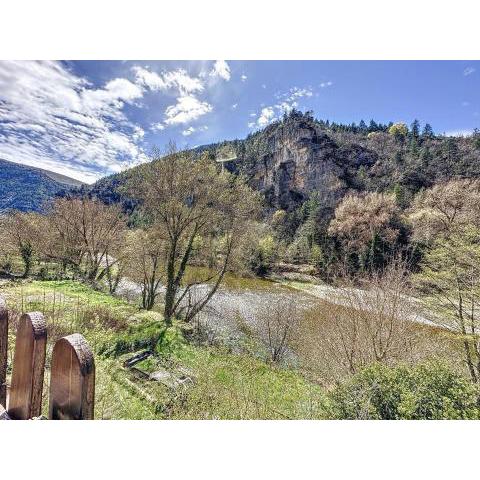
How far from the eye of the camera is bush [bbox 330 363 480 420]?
116 inches

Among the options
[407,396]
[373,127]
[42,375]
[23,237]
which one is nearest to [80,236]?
[23,237]

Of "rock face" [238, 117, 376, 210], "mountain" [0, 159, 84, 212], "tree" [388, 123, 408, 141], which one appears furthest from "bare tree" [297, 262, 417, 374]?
"tree" [388, 123, 408, 141]

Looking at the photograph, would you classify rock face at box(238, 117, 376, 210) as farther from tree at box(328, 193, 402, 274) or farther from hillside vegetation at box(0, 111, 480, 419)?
hillside vegetation at box(0, 111, 480, 419)

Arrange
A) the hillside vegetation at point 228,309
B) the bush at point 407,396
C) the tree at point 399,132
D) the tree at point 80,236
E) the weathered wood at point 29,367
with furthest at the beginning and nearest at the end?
1. the tree at point 399,132
2. the tree at point 80,236
3. the hillside vegetation at point 228,309
4. the bush at point 407,396
5. the weathered wood at point 29,367

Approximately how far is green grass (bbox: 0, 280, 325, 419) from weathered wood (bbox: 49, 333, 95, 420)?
2.09 m

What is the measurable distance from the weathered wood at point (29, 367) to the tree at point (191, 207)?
7.86m

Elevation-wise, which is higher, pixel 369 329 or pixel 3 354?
pixel 3 354

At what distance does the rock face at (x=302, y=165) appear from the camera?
50.2 meters

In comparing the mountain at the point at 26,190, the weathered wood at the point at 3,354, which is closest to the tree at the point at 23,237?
the mountain at the point at 26,190

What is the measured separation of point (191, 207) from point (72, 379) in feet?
28.9

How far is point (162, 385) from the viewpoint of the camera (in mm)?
4672

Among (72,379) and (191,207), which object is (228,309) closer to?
(191,207)

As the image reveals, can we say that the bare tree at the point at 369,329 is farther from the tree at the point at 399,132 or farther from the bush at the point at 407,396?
the tree at the point at 399,132
